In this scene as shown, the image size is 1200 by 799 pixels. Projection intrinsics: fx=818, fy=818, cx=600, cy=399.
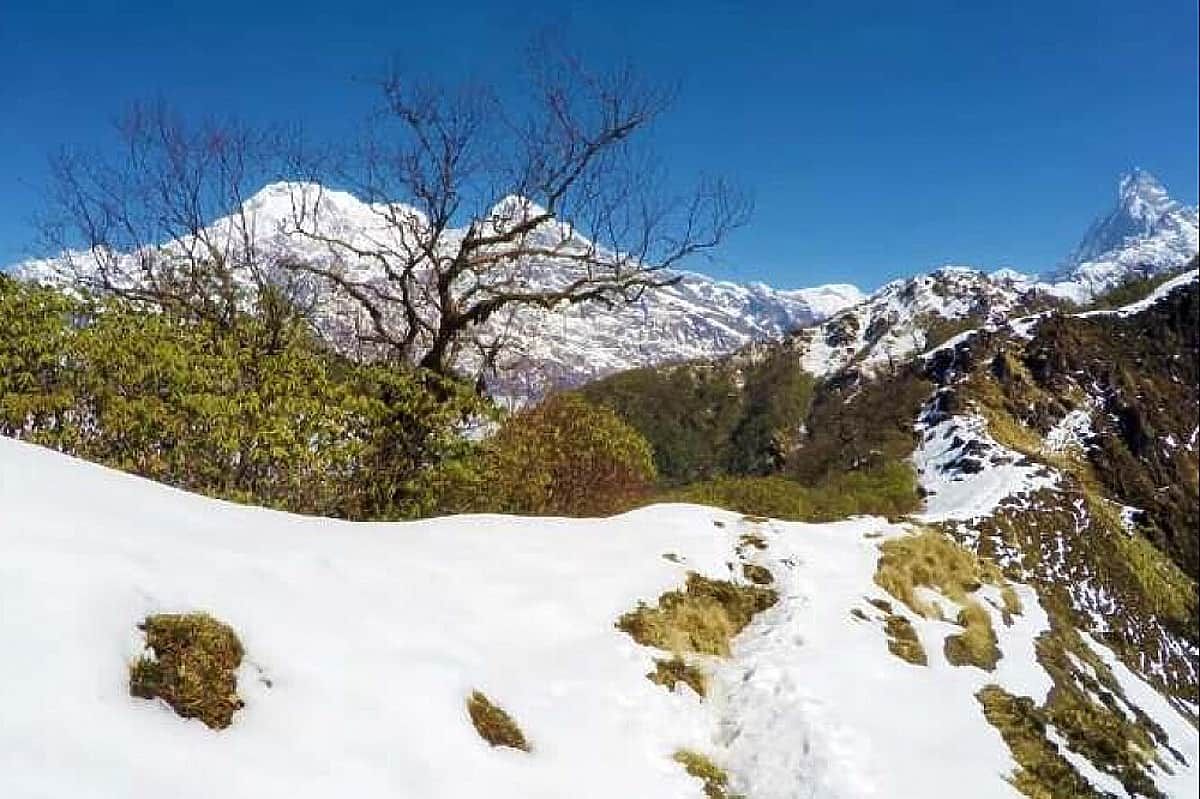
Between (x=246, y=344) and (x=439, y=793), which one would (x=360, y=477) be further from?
(x=439, y=793)

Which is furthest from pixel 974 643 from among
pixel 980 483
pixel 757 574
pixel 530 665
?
pixel 980 483

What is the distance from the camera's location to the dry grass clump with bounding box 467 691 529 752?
8.93 metres

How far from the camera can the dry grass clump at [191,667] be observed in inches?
270

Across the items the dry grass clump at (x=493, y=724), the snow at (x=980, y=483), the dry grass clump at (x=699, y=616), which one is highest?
the snow at (x=980, y=483)

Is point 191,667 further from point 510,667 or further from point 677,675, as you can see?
point 677,675

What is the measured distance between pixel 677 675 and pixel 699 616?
2.13 meters

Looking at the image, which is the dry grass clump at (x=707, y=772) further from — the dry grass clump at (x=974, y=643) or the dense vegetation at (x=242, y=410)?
the dense vegetation at (x=242, y=410)

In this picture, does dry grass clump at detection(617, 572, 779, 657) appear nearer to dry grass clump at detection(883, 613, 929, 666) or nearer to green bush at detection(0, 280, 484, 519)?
dry grass clump at detection(883, 613, 929, 666)

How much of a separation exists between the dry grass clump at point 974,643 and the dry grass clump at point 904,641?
2.18 ft

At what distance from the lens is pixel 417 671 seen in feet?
30.0

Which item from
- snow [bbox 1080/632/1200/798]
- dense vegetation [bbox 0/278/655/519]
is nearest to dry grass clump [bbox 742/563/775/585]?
dense vegetation [bbox 0/278/655/519]

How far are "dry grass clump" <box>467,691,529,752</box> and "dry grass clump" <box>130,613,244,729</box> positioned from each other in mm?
2646

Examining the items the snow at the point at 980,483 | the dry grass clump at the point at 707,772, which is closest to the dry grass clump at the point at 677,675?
the dry grass clump at the point at 707,772

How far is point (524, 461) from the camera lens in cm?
2256
